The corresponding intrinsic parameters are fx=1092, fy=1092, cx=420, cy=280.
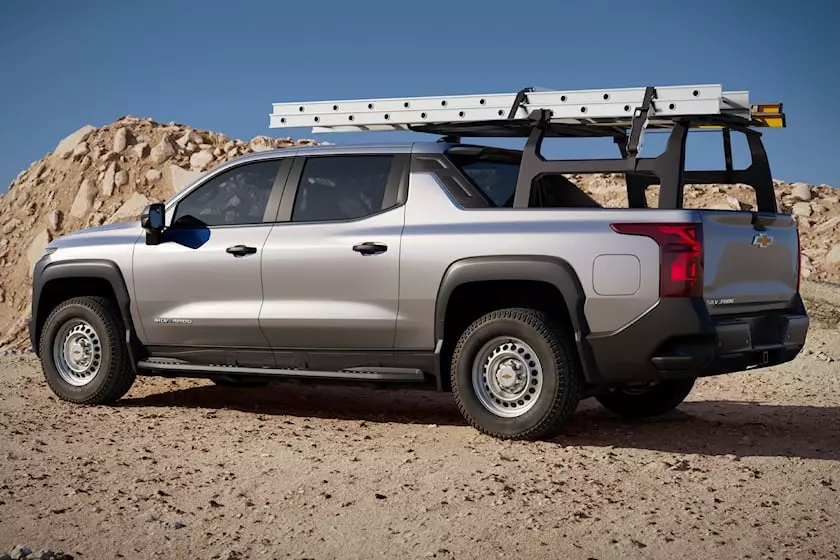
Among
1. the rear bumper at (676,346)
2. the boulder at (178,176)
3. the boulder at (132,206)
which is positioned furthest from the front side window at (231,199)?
the boulder at (178,176)

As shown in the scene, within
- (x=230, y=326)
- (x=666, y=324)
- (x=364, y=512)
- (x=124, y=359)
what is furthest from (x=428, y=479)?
(x=124, y=359)

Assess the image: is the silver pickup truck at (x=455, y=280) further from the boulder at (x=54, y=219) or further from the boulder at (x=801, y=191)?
the boulder at (x=801, y=191)

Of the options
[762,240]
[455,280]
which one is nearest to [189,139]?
[455,280]

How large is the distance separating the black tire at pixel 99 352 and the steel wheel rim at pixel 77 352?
0.7 inches

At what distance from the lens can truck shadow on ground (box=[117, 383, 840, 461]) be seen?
7.04 m

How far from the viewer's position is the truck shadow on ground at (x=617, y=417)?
704cm

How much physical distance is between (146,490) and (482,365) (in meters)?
2.18

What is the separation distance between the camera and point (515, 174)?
7355 millimetres

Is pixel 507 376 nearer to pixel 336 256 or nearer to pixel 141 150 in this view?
pixel 336 256

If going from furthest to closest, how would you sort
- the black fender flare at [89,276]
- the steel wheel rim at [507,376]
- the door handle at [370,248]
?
the black fender flare at [89,276]
the door handle at [370,248]
the steel wheel rim at [507,376]

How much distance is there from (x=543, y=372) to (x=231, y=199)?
9.01 ft

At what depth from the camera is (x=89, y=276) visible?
8406mm

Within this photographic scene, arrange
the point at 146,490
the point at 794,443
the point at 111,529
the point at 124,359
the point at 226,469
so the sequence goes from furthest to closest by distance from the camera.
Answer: the point at 124,359 → the point at 794,443 → the point at 226,469 → the point at 146,490 → the point at 111,529

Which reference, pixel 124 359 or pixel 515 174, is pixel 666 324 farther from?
pixel 124 359
